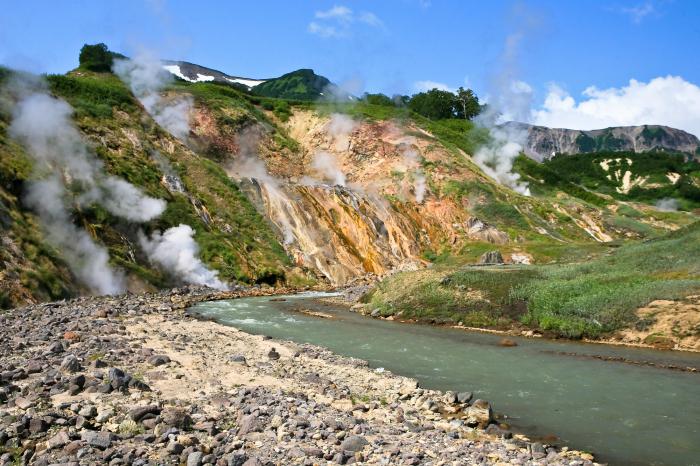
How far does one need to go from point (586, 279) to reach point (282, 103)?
72.2 meters

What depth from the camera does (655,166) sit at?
456 ft

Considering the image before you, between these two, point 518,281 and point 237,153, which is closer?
point 518,281

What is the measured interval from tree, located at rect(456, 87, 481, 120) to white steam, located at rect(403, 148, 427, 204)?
47.3 metres

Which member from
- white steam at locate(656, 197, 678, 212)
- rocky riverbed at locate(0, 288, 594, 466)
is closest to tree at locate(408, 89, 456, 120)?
white steam at locate(656, 197, 678, 212)

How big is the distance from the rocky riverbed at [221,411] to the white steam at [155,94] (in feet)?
188

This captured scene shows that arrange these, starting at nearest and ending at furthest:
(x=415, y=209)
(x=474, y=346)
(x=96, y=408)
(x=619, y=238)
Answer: (x=96, y=408) → (x=474, y=346) → (x=415, y=209) → (x=619, y=238)

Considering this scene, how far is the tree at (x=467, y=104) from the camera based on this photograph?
409 ft

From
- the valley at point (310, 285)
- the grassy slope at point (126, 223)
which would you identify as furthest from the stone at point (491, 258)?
the grassy slope at point (126, 223)

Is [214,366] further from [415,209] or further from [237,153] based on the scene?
[237,153]

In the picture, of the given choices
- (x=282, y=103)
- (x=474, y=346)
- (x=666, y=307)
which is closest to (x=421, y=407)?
(x=474, y=346)

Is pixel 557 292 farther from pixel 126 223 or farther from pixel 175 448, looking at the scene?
pixel 126 223

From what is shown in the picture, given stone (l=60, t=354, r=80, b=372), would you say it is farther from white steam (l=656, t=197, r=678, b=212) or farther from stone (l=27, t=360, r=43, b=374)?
white steam (l=656, t=197, r=678, b=212)

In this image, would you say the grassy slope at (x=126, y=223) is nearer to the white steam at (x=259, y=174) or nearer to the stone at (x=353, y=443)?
the white steam at (x=259, y=174)

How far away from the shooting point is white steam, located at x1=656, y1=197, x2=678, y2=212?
116662mm
